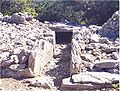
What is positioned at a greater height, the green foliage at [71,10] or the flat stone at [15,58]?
the green foliage at [71,10]

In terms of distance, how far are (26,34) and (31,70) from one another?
5.34 meters

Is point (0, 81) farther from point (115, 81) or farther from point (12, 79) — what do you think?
point (115, 81)

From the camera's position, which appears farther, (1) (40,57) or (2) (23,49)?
(2) (23,49)

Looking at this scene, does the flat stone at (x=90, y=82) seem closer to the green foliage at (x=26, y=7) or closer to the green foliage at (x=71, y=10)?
the green foliage at (x=71, y=10)

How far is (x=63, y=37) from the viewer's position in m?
19.9

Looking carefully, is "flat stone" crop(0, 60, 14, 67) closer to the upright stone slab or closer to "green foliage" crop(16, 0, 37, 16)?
the upright stone slab

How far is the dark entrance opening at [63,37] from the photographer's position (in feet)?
65.0

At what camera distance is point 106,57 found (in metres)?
12.2

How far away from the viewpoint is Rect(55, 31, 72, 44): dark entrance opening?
65.0 ft

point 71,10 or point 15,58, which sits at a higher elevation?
point 71,10

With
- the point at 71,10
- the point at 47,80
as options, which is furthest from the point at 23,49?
the point at 71,10

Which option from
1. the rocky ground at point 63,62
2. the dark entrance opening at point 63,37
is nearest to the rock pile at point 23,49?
the rocky ground at point 63,62

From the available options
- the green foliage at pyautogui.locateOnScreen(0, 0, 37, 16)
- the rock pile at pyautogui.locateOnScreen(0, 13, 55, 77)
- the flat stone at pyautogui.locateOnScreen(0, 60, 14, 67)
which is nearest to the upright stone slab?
the rock pile at pyautogui.locateOnScreen(0, 13, 55, 77)

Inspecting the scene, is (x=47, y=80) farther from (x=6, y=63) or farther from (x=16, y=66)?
(x=6, y=63)
